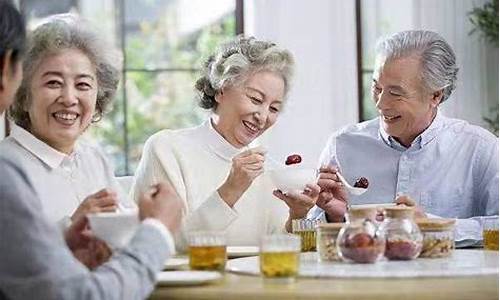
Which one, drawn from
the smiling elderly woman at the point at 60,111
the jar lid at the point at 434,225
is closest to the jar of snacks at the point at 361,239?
the jar lid at the point at 434,225

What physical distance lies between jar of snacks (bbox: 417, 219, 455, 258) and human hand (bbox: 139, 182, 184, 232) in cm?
76

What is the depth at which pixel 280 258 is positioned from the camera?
200 centimetres

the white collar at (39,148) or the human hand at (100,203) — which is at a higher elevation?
the white collar at (39,148)

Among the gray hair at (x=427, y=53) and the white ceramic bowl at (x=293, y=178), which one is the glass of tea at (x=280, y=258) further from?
the gray hair at (x=427, y=53)

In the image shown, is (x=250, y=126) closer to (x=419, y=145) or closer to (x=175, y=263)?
(x=419, y=145)

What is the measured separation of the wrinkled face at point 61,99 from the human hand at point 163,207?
0.98m

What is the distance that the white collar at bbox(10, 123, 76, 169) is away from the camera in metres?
2.72

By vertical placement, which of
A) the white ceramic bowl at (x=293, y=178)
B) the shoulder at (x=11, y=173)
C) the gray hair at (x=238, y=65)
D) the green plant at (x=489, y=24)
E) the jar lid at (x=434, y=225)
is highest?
the green plant at (x=489, y=24)

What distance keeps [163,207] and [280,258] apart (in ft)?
0.98

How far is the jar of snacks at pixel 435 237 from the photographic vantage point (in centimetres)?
238

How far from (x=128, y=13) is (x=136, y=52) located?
220 millimetres

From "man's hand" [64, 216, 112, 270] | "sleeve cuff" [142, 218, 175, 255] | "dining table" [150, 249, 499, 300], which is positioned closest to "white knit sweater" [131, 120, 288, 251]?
"man's hand" [64, 216, 112, 270]

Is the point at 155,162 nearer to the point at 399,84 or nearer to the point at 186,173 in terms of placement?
the point at 186,173

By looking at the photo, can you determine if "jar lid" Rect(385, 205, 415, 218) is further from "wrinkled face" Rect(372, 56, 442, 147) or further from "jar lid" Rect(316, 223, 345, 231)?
"wrinkled face" Rect(372, 56, 442, 147)
